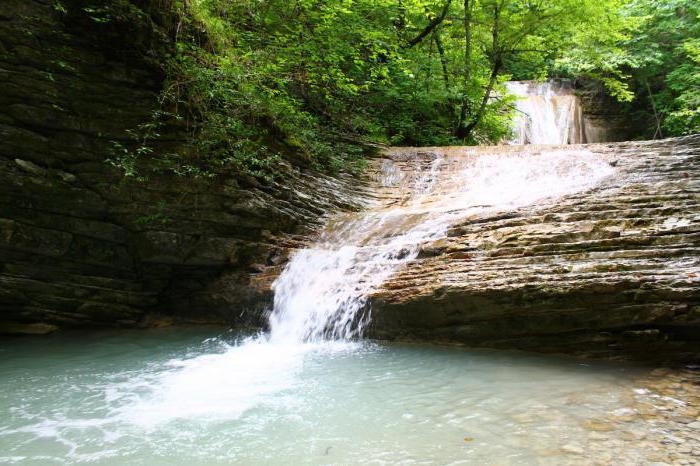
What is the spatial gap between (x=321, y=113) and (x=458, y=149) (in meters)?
4.03

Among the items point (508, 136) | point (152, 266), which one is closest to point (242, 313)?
point (152, 266)

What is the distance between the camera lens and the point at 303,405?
416 cm

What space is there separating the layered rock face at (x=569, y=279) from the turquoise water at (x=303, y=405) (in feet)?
1.16

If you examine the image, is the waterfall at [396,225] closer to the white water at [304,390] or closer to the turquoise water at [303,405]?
the white water at [304,390]

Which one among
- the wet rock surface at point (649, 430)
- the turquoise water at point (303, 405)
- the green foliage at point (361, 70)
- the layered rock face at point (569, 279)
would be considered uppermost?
the green foliage at point (361, 70)

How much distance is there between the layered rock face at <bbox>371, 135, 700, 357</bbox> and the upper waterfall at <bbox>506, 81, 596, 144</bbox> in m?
11.1

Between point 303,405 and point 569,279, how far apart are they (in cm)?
335

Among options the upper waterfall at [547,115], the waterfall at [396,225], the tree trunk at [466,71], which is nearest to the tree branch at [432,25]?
the tree trunk at [466,71]

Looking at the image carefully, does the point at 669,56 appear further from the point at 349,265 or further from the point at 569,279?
the point at 349,265

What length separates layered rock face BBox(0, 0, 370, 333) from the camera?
661 cm

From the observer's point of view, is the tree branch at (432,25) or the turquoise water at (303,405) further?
the tree branch at (432,25)

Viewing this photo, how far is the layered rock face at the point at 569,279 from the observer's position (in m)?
4.87

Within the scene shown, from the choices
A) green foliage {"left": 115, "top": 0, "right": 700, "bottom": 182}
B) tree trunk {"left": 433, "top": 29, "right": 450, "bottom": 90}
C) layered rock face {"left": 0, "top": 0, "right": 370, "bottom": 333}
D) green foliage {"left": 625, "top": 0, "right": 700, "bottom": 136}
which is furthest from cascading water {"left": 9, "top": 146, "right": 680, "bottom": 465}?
green foliage {"left": 625, "top": 0, "right": 700, "bottom": 136}

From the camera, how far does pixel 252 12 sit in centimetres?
1033
